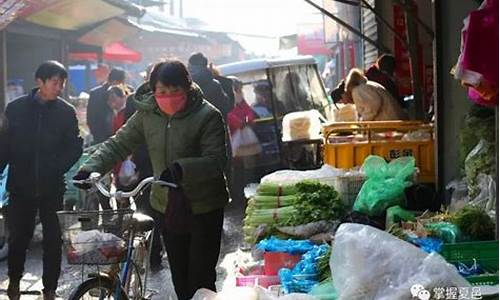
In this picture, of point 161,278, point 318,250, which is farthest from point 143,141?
point 161,278

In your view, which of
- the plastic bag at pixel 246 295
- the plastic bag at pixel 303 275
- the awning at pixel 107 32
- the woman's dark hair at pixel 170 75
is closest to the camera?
the plastic bag at pixel 246 295

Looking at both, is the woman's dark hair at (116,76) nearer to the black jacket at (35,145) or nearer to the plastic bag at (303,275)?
the black jacket at (35,145)

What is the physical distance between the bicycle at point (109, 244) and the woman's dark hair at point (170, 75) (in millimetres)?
676

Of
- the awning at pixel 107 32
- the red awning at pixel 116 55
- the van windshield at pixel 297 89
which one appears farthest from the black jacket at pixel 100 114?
the red awning at pixel 116 55

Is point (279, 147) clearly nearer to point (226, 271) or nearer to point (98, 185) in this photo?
point (226, 271)

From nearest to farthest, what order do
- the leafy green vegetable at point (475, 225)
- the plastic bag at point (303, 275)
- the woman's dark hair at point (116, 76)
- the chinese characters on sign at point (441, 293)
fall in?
the chinese characters on sign at point (441, 293)
the plastic bag at point (303, 275)
the leafy green vegetable at point (475, 225)
the woman's dark hair at point (116, 76)

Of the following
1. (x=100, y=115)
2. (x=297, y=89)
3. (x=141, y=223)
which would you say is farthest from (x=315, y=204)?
(x=297, y=89)

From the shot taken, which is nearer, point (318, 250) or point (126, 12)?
point (318, 250)

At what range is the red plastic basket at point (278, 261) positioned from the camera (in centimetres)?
611

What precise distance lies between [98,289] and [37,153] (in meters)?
2.45

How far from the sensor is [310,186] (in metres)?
7.11

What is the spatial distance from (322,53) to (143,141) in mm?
34429

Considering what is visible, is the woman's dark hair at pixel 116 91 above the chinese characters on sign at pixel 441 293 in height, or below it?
above

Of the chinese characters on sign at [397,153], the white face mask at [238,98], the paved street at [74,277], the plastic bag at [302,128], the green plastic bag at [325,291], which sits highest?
the white face mask at [238,98]
